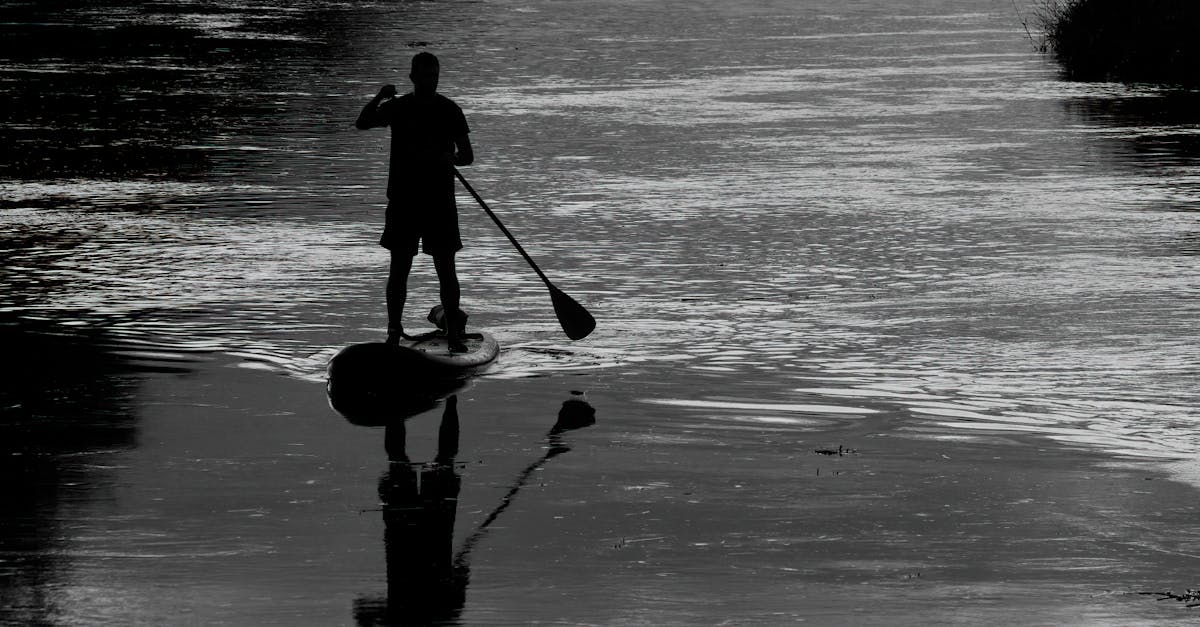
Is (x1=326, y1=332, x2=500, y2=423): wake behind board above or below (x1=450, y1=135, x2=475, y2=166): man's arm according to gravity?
below

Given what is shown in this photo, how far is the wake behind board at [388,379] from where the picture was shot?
9.82 metres

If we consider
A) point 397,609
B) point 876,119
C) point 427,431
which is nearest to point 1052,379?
point 427,431

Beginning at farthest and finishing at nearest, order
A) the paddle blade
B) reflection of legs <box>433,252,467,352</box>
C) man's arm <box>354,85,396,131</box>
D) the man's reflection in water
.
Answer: the paddle blade
reflection of legs <box>433,252,467,352</box>
man's arm <box>354,85,396,131</box>
the man's reflection in water

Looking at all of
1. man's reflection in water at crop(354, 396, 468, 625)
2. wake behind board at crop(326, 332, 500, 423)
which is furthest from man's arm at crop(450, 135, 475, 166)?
man's reflection in water at crop(354, 396, 468, 625)

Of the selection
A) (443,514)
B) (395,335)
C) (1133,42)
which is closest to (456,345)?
(395,335)

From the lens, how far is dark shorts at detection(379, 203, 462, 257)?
11.1 m

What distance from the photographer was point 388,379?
1002cm

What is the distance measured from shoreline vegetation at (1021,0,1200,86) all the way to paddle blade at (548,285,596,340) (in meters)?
21.1

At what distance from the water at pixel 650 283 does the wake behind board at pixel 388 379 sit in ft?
0.71

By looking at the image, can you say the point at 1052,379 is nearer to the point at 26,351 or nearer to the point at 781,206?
the point at 26,351

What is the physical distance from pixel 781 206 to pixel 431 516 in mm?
9921

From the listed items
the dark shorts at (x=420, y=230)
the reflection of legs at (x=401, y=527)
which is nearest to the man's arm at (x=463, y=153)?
the dark shorts at (x=420, y=230)

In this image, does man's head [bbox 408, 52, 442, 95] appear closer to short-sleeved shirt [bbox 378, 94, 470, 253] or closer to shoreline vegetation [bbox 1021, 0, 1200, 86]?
short-sleeved shirt [bbox 378, 94, 470, 253]

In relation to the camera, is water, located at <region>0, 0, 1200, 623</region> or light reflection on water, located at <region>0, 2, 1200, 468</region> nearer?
water, located at <region>0, 0, 1200, 623</region>
